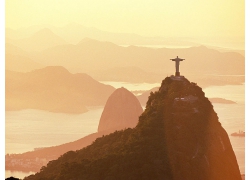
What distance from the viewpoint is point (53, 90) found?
154 m

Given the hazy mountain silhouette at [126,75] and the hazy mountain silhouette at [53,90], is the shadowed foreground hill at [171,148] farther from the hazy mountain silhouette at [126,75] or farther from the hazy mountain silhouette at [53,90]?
the hazy mountain silhouette at [53,90]

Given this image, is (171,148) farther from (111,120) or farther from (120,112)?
(120,112)

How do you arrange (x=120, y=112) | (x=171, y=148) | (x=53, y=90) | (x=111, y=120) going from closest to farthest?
(x=171, y=148) < (x=111, y=120) < (x=120, y=112) < (x=53, y=90)

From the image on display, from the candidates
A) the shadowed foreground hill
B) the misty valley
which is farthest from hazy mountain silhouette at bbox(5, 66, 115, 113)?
the shadowed foreground hill

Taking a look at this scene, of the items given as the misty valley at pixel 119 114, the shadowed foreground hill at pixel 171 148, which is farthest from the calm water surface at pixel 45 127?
the shadowed foreground hill at pixel 171 148

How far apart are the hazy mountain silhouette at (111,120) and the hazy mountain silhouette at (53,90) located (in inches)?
103

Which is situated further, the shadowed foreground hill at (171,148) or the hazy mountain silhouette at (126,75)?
the hazy mountain silhouette at (126,75)

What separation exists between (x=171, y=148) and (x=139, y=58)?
82.1 meters

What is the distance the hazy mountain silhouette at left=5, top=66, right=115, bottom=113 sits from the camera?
467ft

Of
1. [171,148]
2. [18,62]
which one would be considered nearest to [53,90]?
[18,62]

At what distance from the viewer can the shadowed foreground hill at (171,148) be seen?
190 feet

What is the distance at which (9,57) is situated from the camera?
151 meters

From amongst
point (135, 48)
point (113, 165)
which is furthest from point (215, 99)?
point (113, 165)

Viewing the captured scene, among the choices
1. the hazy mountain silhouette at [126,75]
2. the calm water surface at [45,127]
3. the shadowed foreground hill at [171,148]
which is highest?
the hazy mountain silhouette at [126,75]
